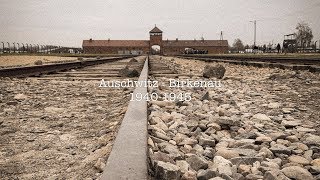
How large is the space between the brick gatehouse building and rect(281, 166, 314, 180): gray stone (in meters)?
105

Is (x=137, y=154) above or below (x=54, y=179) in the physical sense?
above

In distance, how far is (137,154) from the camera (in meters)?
1.37

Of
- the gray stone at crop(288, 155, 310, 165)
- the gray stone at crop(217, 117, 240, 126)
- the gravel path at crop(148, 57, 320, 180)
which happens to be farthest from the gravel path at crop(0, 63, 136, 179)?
the gray stone at crop(288, 155, 310, 165)

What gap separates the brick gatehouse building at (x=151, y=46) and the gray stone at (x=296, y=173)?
345 feet

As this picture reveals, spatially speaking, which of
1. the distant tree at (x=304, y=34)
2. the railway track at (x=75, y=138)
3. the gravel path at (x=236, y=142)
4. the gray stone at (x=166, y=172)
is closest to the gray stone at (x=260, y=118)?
the gravel path at (x=236, y=142)

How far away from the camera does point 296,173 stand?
1.57 meters

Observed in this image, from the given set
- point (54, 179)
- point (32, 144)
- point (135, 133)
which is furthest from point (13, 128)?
point (135, 133)

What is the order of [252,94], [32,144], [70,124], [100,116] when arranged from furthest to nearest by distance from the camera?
[252,94]
[100,116]
[70,124]
[32,144]

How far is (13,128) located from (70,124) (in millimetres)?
491

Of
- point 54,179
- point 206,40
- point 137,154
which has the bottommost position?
point 54,179

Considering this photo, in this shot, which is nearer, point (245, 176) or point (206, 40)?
point (245, 176)

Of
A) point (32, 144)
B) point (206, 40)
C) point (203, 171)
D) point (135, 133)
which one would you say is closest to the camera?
point (203, 171)

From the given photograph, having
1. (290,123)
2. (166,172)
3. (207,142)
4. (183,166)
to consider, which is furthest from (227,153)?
(290,123)

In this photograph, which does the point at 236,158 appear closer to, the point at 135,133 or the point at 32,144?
the point at 135,133
